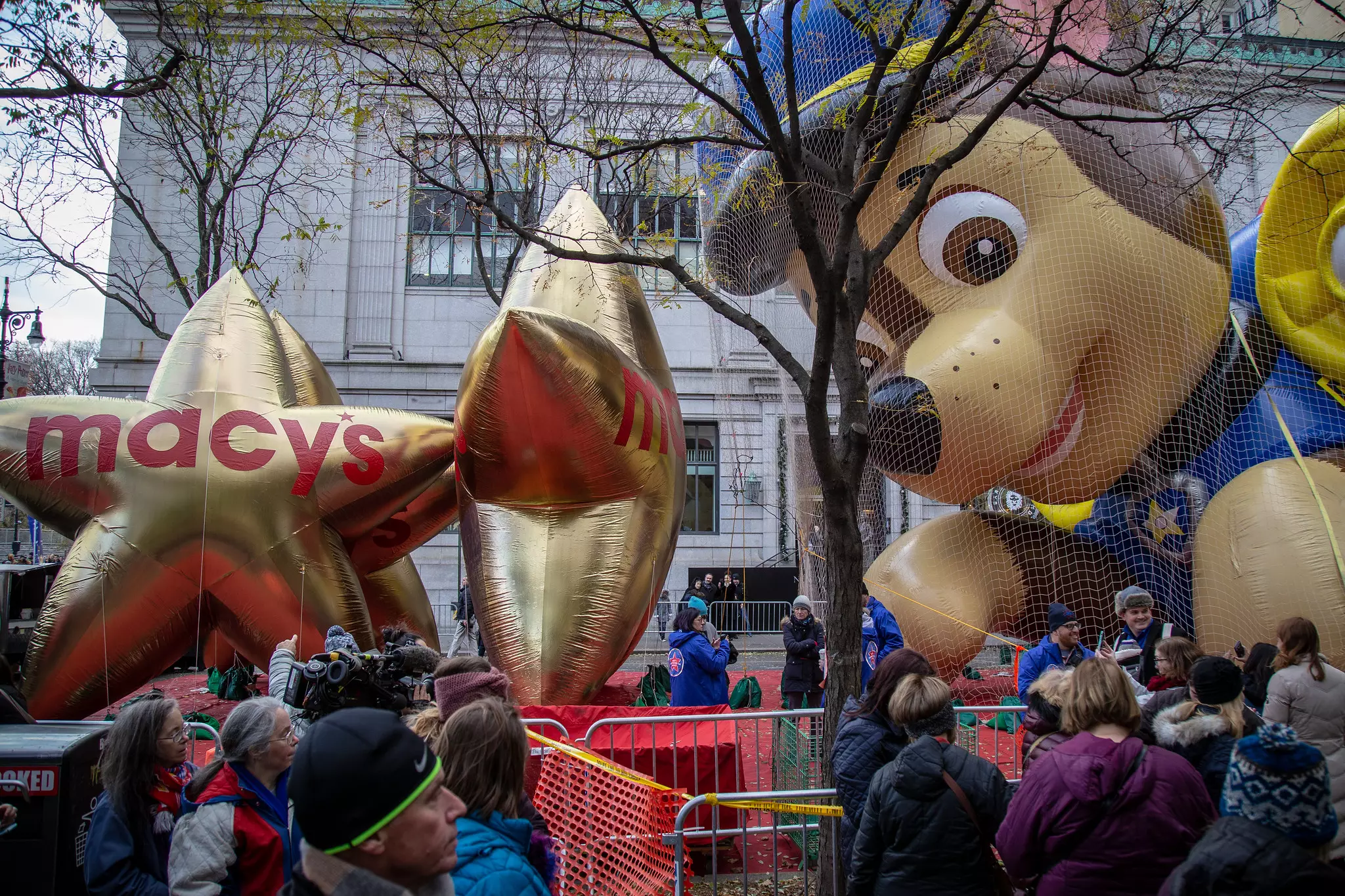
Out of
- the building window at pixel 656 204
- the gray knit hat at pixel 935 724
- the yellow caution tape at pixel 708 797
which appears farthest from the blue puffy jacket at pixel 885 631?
the gray knit hat at pixel 935 724

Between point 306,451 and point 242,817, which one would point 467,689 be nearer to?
point 242,817

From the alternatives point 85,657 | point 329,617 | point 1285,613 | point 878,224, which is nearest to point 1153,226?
point 878,224

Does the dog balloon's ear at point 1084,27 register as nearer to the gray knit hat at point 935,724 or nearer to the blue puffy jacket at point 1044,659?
the blue puffy jacket at point 1044,659

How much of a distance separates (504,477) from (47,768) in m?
4.01

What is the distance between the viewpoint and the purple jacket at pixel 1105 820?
2.77 m

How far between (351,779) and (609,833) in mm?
2523

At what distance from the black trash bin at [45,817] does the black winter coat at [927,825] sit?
2.56 metres

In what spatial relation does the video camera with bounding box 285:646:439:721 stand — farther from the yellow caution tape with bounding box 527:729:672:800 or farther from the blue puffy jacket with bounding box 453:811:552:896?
the blue puffy jacket with bounding box 453:811:552:896

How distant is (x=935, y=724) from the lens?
10.6 ft

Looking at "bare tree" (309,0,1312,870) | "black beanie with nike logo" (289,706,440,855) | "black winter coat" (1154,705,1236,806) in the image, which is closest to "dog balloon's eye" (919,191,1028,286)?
"bare tree" (309,0,1312,870)

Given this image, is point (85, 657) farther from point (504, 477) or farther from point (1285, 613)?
point (1285, 613)

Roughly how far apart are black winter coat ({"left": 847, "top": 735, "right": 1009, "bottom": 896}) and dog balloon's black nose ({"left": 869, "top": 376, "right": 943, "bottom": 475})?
4.61 m

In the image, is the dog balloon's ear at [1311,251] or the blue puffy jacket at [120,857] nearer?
the blue puffy jacket at [120,857]

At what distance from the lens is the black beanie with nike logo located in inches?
67.3
